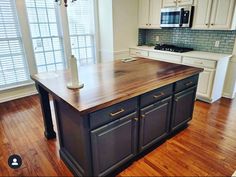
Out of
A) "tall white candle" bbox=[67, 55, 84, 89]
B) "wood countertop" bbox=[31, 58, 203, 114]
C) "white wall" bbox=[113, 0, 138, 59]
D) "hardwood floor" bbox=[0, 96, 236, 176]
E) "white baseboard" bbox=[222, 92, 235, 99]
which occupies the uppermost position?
"white wall" bbox=[113, 0, 138, 59]

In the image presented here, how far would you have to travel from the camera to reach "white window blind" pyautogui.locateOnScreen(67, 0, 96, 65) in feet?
13.6

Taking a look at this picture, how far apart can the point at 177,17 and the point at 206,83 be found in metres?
1.44

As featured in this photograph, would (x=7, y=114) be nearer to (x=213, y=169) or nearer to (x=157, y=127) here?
(x=157, y=127)

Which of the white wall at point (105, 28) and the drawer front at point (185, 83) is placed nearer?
the drawer front at point (185, 83)

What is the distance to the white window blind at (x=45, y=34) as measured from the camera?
12.1ft

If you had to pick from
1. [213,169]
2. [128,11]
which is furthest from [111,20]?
[213,169]

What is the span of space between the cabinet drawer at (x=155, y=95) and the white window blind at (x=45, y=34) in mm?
3010

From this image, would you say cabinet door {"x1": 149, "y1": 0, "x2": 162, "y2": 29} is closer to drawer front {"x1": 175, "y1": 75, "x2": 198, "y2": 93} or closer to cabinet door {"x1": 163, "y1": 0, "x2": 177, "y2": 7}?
cabinet door {"x1": 163, "y1": 0, "x2": 177, "y2": 7}

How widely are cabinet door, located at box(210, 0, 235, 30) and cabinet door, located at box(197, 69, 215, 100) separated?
0.81m

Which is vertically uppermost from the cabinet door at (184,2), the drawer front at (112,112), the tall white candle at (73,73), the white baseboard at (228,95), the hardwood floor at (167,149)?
the cabinet door at (184,2)

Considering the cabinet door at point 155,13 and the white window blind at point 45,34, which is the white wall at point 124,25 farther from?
the white window blind at point 45,34

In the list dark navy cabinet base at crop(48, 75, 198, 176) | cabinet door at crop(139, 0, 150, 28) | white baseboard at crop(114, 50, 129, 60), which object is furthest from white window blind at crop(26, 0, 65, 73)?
dark navy cabinet base at crop(48, 75, 198, 176)

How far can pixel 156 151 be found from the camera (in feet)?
7.20

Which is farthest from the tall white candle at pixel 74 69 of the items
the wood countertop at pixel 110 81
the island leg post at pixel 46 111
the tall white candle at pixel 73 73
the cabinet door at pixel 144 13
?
the cabinet door at pixel 144 13
